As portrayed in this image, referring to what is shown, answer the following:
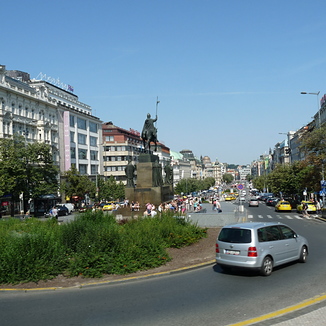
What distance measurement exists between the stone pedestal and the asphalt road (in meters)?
16.4

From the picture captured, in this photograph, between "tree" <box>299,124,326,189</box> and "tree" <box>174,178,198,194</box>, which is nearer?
"tree" <box>299,124,326,189</box>

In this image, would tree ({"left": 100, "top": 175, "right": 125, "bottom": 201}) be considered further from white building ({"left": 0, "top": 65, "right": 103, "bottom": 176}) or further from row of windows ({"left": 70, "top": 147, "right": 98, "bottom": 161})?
row of windows ({"left": 70, "top": 147, "right": 98, "bottom": 161})

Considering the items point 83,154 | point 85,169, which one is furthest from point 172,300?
point 85,169

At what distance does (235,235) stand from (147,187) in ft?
56.9

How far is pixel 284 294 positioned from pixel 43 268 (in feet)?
21.4

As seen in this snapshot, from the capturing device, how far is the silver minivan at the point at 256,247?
1153cm

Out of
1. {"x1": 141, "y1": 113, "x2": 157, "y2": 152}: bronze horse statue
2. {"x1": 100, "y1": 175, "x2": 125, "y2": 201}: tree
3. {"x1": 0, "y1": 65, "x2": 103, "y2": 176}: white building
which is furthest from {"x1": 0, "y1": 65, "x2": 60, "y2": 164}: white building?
{"x1": 141, "y1": 113, "x2": 157, "y2": 152}: bronze horse statue

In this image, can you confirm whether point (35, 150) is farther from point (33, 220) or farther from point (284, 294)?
point (284, 294)

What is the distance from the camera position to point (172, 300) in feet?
31.0

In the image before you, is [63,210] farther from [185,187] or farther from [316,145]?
[185,187]

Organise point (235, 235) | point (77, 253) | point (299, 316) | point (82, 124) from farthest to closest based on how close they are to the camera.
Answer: point (82, 124) < point (77, 253) < point (235, 235) < point (299, 316)

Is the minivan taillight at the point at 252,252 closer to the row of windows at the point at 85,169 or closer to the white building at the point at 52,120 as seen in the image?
the white building at the point at 52,120

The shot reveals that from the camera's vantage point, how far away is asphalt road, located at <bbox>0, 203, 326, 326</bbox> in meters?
8.22

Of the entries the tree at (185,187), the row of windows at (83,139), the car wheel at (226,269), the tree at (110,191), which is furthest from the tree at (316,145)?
the tree at (185,187)
